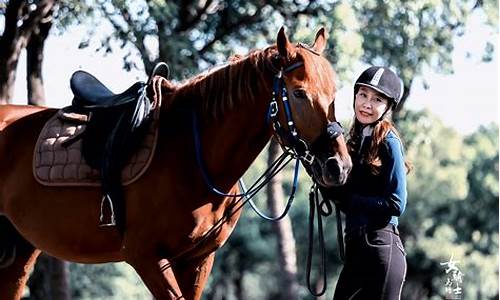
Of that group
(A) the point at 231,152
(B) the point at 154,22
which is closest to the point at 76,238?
(A) the point at 231,152

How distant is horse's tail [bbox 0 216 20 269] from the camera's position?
6.53 metres

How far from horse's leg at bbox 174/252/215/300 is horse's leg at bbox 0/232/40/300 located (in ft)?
5.20

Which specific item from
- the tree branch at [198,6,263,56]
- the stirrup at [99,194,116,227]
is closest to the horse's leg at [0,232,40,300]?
the stirrup at [99,194,116,227]

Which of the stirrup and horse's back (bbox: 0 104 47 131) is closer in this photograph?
the stirrup

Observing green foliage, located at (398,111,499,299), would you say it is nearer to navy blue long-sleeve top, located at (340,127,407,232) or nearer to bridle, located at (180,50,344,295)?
bridle, located at (180,50,344,295)

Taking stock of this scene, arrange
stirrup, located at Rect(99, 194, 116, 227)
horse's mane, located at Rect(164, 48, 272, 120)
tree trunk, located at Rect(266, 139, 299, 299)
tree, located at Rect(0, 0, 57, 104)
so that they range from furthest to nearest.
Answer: tree trunk, located at Rect(266, 139, 299, 299) < tree, located at Rect(0, 0, 57, 104) < stirrup, located at Rect(99, 194, 116, 227) < horse's mane, located at Rect(164, 48, 272, 120)

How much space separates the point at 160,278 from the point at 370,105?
1.50 meters

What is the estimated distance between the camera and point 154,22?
12117 mm

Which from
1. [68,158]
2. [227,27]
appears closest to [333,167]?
[68,158]

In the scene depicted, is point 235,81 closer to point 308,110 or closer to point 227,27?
point 308,110

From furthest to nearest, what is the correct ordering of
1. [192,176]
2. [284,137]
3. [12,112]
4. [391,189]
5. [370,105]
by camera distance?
[12,112] → [192,176] → [284,137] → [370,105] → [391,189]

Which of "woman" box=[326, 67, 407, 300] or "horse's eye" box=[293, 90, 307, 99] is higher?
"horse's eye" box=[293, 90, 307, 99]

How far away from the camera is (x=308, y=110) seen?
4809 millimetres

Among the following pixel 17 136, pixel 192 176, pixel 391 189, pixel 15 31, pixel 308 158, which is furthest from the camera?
Answer: pixel 15 31
